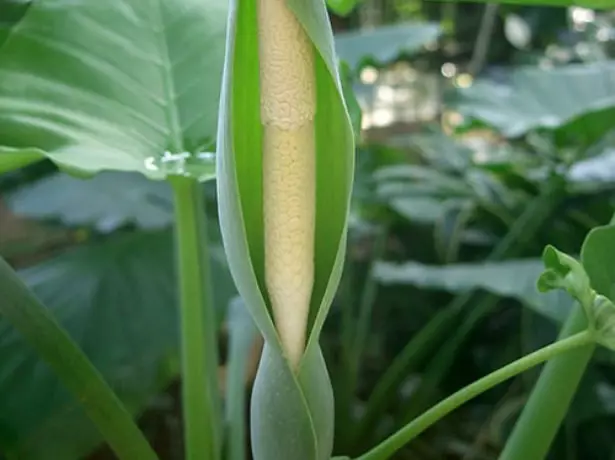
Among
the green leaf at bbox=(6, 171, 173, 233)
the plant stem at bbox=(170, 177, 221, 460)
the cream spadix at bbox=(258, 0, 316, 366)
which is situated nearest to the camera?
the cream spadix at bbox=(258, 0, 316, 366)

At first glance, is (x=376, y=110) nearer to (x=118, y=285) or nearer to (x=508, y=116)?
(x=508, y=116)

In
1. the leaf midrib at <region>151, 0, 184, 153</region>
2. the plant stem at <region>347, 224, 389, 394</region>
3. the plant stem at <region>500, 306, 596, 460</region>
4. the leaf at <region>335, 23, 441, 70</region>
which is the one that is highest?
the leaf midrib at <region>151, 0, 184, 153</region>

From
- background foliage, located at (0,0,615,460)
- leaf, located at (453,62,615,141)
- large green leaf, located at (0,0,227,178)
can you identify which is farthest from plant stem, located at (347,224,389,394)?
large green leaf, located at (0,0,227,178)

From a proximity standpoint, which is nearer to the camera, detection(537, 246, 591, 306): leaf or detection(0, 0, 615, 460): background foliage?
detection(537, 246, 591, 306): leaf

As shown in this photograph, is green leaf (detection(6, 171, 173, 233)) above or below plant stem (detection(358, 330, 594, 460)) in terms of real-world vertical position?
below

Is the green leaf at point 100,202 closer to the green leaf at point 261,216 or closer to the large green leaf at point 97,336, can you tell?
the large green leaf at point 97,336

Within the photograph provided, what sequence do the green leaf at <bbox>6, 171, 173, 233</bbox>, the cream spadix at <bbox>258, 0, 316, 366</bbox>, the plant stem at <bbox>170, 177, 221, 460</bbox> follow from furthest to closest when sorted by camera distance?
1. the green leaf at <bbox>6, 171, 173, 233</bbox>
2. the plant stem at <bbox>170, 177, 221, 460</bbox>
3. the cream spadix at <bbox>258, 0, 316, 366</bbox>

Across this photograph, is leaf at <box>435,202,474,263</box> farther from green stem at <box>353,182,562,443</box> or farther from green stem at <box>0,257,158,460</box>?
green stem at <box>0,257,158,460</box>
